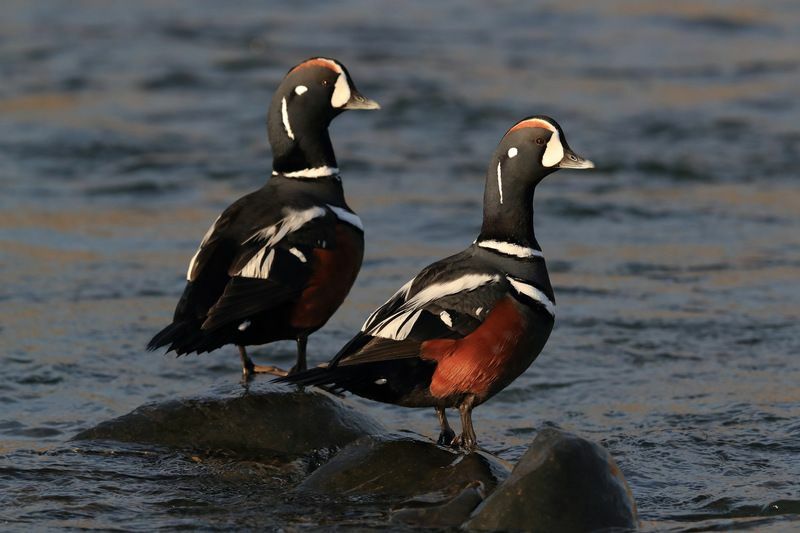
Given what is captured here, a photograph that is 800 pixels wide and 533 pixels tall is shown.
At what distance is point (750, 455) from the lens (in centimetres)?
783

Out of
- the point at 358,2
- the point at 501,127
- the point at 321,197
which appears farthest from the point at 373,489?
the point at 358,2

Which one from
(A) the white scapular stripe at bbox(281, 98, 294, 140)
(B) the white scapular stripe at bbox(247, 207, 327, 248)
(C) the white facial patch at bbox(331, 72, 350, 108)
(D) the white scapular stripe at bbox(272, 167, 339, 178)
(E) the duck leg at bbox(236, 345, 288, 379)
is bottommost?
(E) the duck leg at bbox(236, 345, 288, 379)

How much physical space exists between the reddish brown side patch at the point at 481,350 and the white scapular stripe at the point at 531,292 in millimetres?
103

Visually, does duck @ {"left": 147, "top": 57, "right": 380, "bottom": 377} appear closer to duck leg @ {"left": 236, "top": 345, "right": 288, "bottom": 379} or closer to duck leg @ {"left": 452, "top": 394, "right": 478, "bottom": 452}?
duck leg @ {"left": 236, "top": 345, "right": 288, "bottom": 379}

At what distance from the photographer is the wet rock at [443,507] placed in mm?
6457

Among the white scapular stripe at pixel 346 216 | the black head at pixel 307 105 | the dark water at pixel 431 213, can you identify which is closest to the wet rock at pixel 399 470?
the dark water at pixel 431 213

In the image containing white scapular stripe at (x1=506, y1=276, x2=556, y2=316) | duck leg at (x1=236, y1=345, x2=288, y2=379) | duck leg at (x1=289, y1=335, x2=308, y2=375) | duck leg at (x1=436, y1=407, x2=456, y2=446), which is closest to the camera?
white scapular stripe at (x1=506, y1=276, x2=556, y2=316)

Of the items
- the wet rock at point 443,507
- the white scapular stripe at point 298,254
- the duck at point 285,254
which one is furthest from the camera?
the white scapular stripe at point 298,254

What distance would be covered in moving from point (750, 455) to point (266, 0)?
17.8m

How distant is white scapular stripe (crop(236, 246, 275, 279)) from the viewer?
25.5ft

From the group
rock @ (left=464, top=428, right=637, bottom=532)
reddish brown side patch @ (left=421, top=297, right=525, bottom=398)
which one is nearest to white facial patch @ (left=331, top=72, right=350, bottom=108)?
reddish brown side patch @ (left=421, top=297, right=525, bottom=398)

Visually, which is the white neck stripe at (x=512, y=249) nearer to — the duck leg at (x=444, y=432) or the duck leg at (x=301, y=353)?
the duck leg at (x=444, y=432)

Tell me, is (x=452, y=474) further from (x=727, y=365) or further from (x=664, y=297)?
(x=664, y=297)

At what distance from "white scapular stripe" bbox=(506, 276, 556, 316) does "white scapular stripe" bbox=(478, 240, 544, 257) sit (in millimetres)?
208
